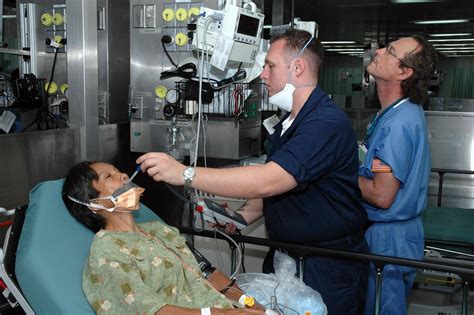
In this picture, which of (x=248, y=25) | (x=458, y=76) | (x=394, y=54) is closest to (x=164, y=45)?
(x=248, y=25)

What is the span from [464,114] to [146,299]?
5064 millimetres

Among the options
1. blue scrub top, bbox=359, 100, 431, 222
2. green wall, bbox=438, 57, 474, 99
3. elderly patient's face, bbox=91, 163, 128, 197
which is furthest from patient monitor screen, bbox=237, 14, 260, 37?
green wall, bbox=438, 57, 474, 99

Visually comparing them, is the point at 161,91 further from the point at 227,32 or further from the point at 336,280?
the point at 336,280

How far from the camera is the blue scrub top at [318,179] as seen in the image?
1678 millimetres

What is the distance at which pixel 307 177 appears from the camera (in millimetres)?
1671

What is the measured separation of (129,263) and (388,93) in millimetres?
1517

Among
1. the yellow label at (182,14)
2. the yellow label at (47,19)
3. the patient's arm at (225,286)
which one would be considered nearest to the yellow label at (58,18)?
the yellow label at (47,19)

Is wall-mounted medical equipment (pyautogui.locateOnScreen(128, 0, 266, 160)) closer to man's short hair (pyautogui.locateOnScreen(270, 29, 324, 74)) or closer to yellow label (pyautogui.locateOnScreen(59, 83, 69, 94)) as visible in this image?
yellow label (pyautogui.locateOnScreen(59, 83, 69, 94))

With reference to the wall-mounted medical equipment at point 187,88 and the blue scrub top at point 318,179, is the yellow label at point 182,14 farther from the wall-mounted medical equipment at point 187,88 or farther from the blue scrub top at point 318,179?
the blue scrub top at point 318,179

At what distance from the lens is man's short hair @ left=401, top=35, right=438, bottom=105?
230 cm

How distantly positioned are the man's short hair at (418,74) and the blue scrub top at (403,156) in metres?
0.06

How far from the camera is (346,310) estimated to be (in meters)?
1.93

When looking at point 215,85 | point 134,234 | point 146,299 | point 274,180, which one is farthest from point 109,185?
point 215,85

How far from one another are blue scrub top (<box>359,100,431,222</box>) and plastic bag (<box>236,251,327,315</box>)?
0.54 meters
